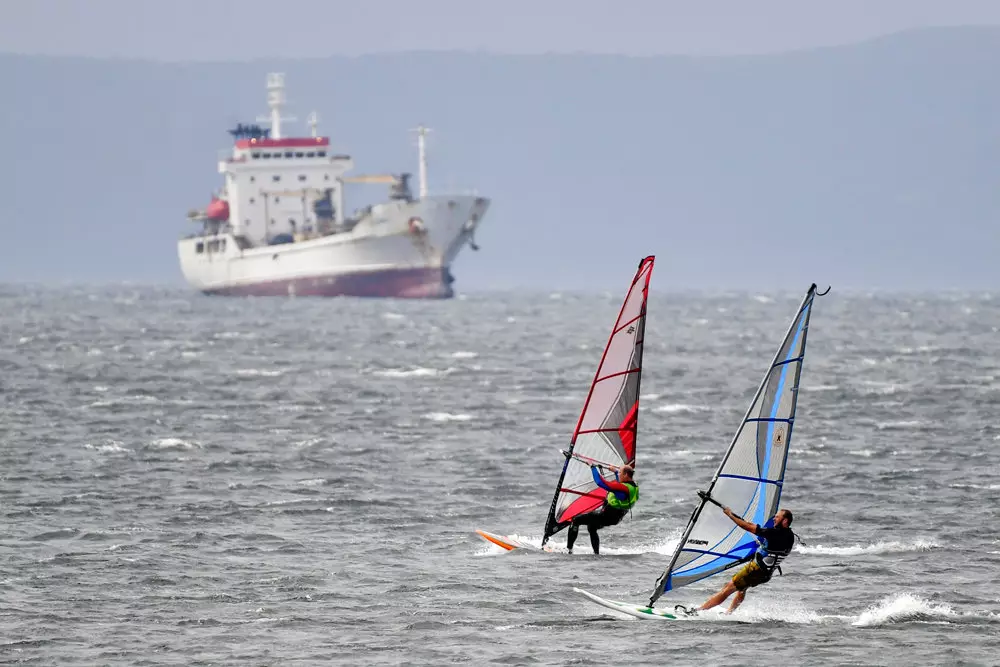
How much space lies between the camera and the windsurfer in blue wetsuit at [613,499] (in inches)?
1054

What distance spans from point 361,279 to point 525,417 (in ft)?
280

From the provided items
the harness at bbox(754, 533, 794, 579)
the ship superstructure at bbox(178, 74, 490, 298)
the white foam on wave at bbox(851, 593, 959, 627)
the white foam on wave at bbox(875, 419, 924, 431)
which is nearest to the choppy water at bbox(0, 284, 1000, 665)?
the white foam on wave at bbox(851, 593, 959, 627)

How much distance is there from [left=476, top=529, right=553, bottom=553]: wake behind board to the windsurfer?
5.40 m

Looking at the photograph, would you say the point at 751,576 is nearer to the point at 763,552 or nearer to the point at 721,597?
the point at 763,552

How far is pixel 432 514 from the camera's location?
3241 centimetres

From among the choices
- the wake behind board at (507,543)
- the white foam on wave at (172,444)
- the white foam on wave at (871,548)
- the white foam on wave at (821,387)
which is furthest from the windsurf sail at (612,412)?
the white foam on wave at (821,387)

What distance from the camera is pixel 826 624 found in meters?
23.4

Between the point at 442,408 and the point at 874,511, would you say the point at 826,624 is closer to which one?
the point at 874,511

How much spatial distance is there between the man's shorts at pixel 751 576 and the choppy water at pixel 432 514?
58cm

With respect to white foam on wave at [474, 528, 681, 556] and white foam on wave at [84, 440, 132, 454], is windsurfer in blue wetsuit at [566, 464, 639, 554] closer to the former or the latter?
white foam on wave at [474, 528, 681, 556]

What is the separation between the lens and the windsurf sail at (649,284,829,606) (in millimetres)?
22750

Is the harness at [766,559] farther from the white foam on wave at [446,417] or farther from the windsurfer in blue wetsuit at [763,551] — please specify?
the white foam on wave at [446,417]

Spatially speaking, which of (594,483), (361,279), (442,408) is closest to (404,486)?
(594,483)

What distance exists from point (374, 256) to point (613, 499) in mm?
107033
